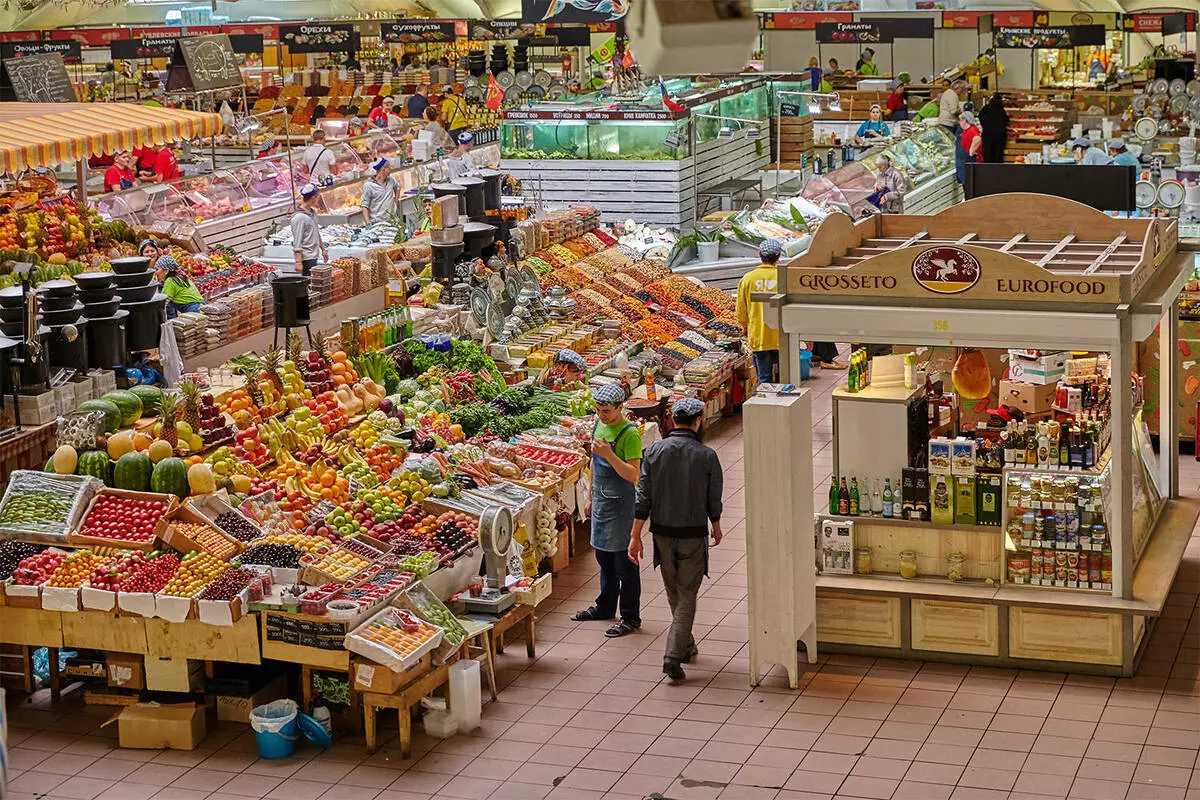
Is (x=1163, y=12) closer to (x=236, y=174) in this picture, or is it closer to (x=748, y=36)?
(x=236, y=174)

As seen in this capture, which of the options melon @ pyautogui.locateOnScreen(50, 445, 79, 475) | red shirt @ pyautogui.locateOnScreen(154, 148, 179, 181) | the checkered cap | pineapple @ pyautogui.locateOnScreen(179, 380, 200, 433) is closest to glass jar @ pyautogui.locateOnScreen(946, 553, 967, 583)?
the checkered cap

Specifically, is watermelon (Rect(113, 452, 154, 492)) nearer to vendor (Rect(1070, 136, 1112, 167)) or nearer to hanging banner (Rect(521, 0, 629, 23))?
vendor (Rect(1070, 136, 1112, 167))

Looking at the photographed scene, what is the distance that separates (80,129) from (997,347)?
842cm

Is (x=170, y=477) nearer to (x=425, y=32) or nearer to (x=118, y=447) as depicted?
(x=118, y=447)

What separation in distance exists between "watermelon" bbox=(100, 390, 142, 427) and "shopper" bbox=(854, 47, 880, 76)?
929 inches

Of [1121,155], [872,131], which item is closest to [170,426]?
[1121,155]

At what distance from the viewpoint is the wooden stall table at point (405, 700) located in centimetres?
758

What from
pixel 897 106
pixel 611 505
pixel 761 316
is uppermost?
pixel 897 106

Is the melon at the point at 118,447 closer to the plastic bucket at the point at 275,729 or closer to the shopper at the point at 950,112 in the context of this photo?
the plastic bucket at the point at 275,729

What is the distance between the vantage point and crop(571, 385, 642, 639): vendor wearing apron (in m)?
8.83

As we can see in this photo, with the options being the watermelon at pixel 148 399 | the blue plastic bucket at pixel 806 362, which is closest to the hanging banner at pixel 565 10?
the blue plastic bucket at pixel 806 362

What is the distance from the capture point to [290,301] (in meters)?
10.8

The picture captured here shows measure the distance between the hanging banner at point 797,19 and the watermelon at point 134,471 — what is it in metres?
24.1

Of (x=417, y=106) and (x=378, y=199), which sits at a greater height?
(x=417, y=106)
